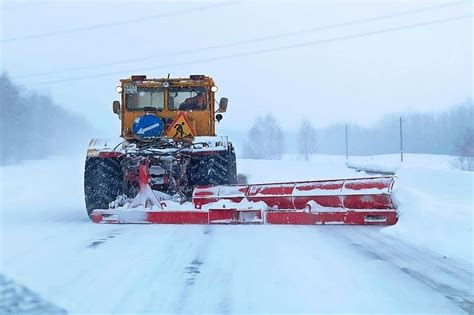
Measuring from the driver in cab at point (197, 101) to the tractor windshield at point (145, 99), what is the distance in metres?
0.46

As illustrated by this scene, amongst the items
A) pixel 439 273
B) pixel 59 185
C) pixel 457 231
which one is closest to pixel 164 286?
pixel 439 273

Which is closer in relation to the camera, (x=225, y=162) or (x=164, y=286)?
(x=164, y=286)

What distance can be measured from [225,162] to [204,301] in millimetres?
5551

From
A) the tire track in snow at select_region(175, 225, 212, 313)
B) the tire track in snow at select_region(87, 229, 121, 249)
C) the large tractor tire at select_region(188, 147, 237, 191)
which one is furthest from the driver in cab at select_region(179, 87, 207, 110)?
the tire track in snow at select_region(175, 225, 212, 313)

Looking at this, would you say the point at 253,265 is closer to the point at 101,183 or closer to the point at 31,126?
the point at 101,183

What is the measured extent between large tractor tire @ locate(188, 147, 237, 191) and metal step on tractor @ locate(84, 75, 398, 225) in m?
0.02

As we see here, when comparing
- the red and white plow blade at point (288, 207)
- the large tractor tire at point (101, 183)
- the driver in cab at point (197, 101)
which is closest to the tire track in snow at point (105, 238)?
the red and white plow blade at point (288, 207)

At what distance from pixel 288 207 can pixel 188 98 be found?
3.60 meters

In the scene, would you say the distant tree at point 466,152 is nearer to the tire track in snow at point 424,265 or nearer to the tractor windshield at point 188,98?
the tractor windshield at point 188,98

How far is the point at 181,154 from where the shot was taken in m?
9.33

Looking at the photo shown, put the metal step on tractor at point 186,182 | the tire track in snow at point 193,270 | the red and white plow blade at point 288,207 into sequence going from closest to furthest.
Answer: the tire track in snow at point 193,270 < the red and white plow blade at point 288,207 < the metal step on tractor at point 186,182

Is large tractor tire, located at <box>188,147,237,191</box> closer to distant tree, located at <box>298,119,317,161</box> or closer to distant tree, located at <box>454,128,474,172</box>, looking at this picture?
distant tree, located at <box>454,128,474,172</box>

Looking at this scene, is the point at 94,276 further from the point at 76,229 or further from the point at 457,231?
the point at 457,231

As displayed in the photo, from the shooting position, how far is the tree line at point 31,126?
235 feet
